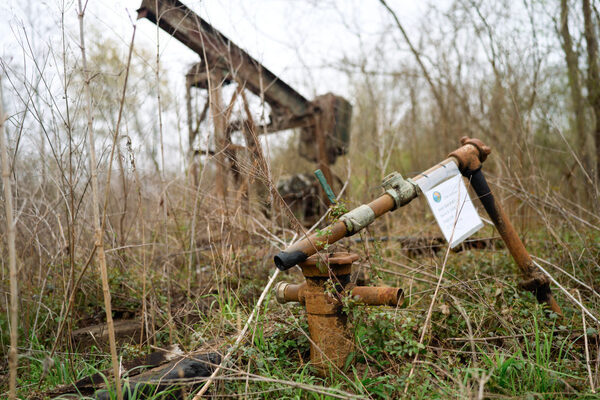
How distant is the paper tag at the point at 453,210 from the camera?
2066 millimetres

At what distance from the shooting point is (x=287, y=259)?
1.59 metres

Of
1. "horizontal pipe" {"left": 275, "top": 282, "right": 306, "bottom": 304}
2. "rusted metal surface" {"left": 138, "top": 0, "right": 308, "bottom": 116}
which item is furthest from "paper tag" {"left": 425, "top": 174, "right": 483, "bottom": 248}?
"rusted metal surface" {"left": 138, "top": 0, "right": 308, "bottom": 116}

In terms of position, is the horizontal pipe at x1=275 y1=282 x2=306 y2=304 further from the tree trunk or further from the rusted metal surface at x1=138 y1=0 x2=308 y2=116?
the tree trunk

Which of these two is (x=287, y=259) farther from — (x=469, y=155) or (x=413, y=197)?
(x=469, y=155)

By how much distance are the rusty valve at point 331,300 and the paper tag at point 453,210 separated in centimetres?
50

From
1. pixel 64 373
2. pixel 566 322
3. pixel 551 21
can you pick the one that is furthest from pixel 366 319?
pixel 551 21

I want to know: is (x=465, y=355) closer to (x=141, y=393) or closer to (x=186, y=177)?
(x=141, y=393)

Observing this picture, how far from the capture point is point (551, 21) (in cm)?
535

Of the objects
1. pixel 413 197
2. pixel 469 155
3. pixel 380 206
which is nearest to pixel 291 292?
pixel 380 206

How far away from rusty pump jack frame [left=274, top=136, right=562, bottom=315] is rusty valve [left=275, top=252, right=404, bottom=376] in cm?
11

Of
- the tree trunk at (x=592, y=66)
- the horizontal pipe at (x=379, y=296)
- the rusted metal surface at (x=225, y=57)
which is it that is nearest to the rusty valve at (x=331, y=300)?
the horizontal pipe at (x=379, y=296)

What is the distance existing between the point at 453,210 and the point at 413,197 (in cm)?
30

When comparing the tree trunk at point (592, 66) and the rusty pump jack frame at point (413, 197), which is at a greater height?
the tree trunk at point (592, 66)

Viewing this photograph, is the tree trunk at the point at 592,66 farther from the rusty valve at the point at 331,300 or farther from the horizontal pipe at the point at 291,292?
the horizontal pipe at the point at 291,292
